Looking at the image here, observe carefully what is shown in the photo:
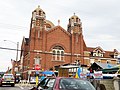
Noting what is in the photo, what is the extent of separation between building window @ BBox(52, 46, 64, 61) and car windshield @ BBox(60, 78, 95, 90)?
171 feet

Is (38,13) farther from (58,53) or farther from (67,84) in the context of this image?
(67,84)

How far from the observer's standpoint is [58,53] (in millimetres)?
61781

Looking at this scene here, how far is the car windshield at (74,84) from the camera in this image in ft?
27.6

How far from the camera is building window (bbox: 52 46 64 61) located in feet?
202

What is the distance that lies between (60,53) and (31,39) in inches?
331

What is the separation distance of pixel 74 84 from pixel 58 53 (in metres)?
53.1

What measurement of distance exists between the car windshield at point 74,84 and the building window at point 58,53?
5224cm

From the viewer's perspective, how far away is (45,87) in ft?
30.5

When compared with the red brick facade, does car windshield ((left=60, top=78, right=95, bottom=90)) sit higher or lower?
lower

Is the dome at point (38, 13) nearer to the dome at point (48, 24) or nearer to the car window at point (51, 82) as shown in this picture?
the dome at point (48, 24)

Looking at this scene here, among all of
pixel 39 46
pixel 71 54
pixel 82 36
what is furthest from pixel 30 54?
pixel 82 36

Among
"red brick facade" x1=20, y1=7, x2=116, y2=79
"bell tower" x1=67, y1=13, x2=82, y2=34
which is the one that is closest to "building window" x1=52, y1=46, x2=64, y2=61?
"red brick facade" x1=20, y1=7, x2=116, y2=79

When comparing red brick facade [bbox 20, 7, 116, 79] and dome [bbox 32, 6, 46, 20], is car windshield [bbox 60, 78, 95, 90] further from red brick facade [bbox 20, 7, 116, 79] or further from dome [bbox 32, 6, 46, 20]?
dome [bbox 32, 6, 46, 20]

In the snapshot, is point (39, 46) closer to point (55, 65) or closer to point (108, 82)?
point (55, 65)
